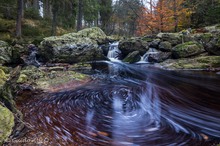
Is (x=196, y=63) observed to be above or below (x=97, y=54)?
below

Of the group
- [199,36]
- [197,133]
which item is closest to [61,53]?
[199,36]

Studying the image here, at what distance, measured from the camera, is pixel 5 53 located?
14.0m

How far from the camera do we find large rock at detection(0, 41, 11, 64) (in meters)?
13.5

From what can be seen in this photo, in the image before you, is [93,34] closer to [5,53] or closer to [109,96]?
[5,53]

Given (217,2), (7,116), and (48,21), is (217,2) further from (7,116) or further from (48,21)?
(7,116)

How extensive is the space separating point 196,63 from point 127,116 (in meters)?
9.63

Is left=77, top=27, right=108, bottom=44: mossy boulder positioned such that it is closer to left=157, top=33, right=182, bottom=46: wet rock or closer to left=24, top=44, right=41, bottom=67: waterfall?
left=24, top=44, right=41, bottom=67: waterfall

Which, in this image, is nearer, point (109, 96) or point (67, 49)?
point (109, 96)

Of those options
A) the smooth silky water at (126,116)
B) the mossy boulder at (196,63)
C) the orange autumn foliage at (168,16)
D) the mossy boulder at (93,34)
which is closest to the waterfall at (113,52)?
the mossy boulder at (93,34)

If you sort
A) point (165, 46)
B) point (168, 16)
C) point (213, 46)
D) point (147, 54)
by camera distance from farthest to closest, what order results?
point (168, 16) < point (147, 54) < point (165, 46) < point (213, 46)

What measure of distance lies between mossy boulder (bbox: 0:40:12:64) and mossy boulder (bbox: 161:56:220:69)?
11081 mm

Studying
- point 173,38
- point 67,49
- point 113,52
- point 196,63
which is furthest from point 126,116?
point 113,52

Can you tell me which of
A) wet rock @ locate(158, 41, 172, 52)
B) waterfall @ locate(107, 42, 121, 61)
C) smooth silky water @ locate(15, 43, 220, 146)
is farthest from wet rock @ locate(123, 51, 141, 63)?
smooth silky water @ locate(15, 43, 220, 146)

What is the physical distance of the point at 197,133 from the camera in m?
4.19
